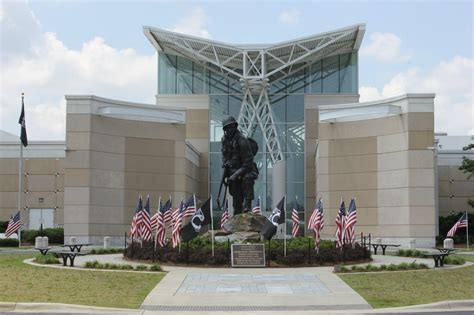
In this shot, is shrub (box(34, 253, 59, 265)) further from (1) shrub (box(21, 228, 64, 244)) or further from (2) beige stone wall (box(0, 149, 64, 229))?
(2) beige stone wall (box(0, 149, 64, 229))

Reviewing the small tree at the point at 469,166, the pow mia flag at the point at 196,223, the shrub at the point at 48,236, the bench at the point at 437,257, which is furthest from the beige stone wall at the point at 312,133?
the pow mia flag at the point at 196,223

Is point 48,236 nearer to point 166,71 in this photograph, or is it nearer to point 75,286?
point 166,71

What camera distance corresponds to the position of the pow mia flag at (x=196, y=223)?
88.8 feet

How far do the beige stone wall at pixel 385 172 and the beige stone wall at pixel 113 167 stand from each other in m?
11.2

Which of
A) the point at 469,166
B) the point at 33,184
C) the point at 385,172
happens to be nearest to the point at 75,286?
the point at 385,172

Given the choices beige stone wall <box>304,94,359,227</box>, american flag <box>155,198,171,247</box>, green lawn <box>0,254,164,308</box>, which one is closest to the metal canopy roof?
beige stone wall <box>304,94,359,227</box>

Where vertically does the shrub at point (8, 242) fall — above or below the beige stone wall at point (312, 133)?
below

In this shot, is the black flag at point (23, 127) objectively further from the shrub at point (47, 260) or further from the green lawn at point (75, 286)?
the green lawn at point (75, 286)

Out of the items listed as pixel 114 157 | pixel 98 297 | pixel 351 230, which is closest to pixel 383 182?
pixel 114 157

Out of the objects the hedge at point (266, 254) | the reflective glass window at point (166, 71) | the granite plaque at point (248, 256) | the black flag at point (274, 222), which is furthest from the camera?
the reflective glass window at point (166, 71)

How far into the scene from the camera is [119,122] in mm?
49906

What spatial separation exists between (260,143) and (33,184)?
20029 mm

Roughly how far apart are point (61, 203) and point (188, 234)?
108ft

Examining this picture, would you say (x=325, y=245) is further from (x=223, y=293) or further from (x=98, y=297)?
(x=98, y=297)
